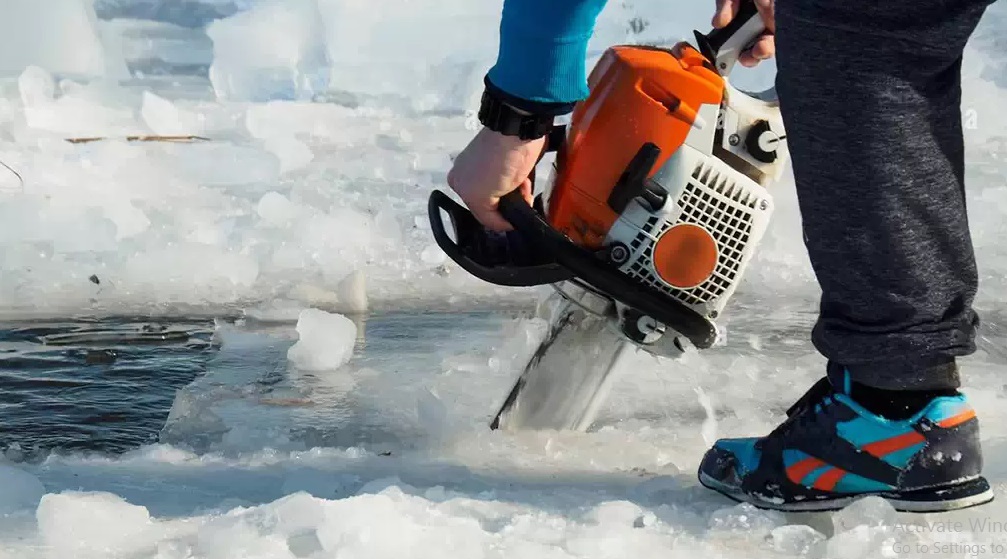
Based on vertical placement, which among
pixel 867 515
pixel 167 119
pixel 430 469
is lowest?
pixel 167 119

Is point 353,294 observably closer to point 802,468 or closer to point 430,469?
point 430,469

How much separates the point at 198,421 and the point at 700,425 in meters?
0.86

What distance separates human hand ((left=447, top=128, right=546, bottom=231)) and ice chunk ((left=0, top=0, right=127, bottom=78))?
485 centimetres

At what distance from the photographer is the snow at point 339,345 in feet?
4.46

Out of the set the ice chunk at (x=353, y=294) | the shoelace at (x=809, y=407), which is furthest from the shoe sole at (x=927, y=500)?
the ice chunk at (x=353, y=294)

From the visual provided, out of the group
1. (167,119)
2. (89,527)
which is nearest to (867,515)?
(89,527)

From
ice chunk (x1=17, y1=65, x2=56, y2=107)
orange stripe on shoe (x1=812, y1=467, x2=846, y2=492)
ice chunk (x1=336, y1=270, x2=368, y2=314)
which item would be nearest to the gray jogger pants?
orange stripe on shoe (x1=812, y1=467, x2=846, y2=492)

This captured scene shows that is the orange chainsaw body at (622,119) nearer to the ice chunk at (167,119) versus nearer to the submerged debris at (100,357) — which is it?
the submerged debris at (100,357)

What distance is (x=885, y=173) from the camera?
4.31 ft

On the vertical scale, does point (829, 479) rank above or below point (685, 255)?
below

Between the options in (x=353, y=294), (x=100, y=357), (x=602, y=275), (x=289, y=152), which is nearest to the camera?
(x=602, y=275)

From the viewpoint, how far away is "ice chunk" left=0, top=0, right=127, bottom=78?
5.83m

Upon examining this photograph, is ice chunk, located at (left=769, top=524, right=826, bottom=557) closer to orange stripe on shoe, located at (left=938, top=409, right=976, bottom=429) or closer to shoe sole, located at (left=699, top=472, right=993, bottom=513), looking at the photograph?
shoe sole, located at (left=699, top=472, right=993, bottom=513)

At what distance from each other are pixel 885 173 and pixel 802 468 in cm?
40
